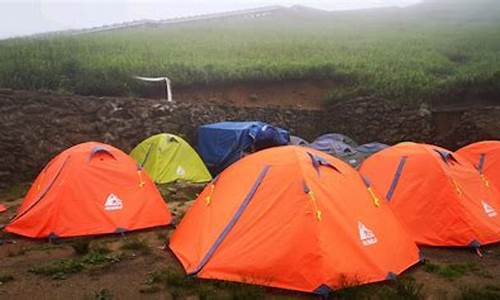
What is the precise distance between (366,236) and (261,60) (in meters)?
14.2

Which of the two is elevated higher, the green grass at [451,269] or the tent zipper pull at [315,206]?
the tent zipper pull at [315,206]

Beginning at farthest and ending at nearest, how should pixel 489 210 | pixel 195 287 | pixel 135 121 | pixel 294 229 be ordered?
1. pixel 135 121
2. pixel 489 210
3. pixel 294 229
4. pixel 195 287

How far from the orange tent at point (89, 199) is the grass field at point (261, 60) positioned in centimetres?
654

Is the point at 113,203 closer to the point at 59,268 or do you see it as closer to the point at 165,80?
the point at 59,268

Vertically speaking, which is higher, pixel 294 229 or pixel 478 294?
pixel 294 229

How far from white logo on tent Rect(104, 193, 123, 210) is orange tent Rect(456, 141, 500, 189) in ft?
21.8

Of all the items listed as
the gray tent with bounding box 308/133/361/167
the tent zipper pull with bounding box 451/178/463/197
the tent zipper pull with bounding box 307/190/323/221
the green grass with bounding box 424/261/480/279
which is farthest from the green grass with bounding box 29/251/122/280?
the gray tent with bounding box 308/133/361/167

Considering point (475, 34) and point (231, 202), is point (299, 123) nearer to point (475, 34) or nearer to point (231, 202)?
point (231, 202)

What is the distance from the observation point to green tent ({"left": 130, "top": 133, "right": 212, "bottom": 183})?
12062mm

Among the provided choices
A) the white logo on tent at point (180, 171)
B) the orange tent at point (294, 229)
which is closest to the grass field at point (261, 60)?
the white logo on tent at point (180, 171)

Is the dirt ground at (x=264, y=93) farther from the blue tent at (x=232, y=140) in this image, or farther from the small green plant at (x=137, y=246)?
the small green plant at (x=137, y=246)

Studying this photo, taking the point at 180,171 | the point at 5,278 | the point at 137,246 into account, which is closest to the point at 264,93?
the point at 180,171

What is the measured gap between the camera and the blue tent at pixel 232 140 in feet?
43.1

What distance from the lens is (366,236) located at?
5.93 metres
